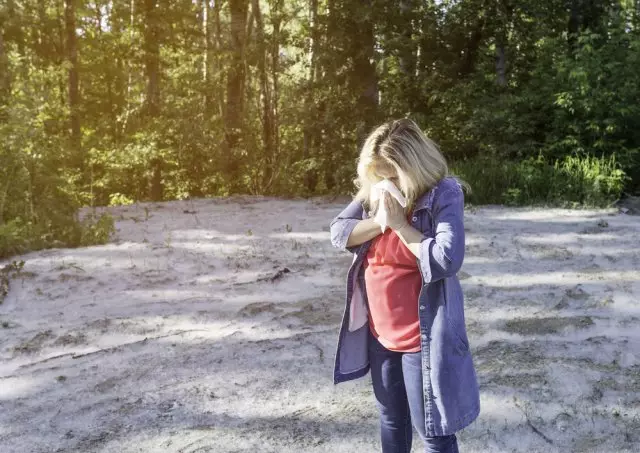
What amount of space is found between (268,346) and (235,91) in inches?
453

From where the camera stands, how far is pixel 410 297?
2.20m

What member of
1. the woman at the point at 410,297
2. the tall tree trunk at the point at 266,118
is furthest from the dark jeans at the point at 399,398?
the tall tree trunk at the point at 266,118

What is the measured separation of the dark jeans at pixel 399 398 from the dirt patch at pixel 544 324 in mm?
2653

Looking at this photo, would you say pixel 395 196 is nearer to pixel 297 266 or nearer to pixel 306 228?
pixel 297 266

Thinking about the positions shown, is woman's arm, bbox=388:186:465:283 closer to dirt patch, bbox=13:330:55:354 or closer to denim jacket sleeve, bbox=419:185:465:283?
denim jacket sleeve, bbox=419:185:465:283

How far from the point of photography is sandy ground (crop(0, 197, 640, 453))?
3.32 meters

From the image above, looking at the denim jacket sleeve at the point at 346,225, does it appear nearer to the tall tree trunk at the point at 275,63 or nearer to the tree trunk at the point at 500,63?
the tall tree trunk at the point at 275,63

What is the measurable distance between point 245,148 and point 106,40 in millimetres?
6698

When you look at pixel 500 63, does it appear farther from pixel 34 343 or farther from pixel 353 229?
pixel 353 229

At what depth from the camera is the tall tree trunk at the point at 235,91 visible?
47.9 feet

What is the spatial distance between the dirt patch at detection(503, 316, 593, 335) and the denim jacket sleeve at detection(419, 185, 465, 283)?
2.97 m

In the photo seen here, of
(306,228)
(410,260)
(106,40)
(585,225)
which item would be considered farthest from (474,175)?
(106,40)

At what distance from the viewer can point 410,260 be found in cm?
219

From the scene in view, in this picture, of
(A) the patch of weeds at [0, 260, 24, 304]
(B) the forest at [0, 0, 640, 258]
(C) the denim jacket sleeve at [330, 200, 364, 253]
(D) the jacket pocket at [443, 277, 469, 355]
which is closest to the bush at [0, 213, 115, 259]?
(B) the forest at [0, 0, 640, 258]
